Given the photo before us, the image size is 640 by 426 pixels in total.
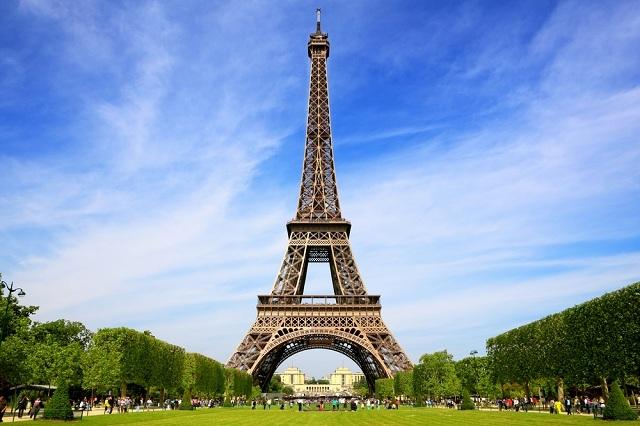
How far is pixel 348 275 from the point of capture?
73.8 metres

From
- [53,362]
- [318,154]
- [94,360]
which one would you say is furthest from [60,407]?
[318,154]

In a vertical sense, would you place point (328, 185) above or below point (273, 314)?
above

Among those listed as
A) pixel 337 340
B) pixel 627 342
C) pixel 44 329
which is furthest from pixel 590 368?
pixel 44 329

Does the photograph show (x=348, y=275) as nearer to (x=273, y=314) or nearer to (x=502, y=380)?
(x=273, y=314)

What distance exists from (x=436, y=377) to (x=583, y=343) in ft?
91.9

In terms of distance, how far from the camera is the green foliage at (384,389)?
69750 millimetres

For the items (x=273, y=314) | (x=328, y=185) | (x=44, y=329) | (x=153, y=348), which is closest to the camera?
(x=153, y=348)

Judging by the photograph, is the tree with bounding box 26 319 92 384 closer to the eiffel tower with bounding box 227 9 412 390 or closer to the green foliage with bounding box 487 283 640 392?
the eiffel tower with bounding box 227 9 412 390

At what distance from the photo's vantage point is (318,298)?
238ft

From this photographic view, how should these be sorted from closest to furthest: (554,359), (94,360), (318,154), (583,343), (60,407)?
(60,407)
(583,343)
(554,359)
(94,360)
(318,154)

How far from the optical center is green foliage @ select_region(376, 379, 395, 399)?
69.8 meters

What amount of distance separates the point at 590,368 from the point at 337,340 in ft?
140

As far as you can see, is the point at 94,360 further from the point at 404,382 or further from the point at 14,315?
the point at 404,382

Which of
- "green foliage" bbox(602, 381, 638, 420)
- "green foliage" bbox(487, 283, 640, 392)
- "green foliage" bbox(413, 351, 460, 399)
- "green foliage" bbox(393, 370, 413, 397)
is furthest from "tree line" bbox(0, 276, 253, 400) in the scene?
"green foliage" bbox(602, 381, 638, 420)
